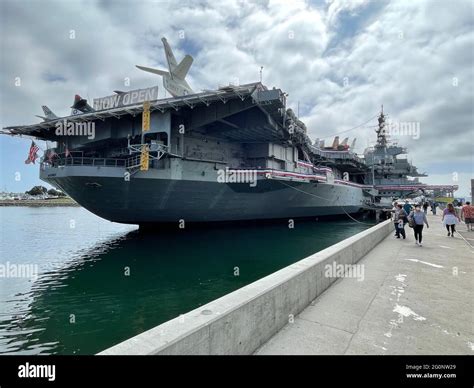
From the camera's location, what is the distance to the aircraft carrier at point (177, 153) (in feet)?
58.1

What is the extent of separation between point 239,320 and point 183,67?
73.6ft

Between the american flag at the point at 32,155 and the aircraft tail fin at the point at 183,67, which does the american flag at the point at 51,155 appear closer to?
the american flag at the point at 32,155

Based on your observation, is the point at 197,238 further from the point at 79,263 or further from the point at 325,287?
the point at 325,287

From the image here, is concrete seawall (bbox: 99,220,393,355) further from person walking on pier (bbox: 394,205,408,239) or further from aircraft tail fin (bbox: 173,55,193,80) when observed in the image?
aircraft tail fin (bbox: 173,55,193,80)

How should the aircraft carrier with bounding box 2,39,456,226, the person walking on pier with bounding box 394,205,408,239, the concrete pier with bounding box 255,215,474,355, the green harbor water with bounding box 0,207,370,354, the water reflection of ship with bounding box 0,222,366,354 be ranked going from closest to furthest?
the concrete pier with bounding box 255,215,474,355 → the water reflection of ship with bounding box 0,222,366,354 → the green harbor water with bounding box 0,207,370,354 → the person walking on pier with bounding box 394,205,408,239 → the aircraft carrier with bounding box 2,39,456,226

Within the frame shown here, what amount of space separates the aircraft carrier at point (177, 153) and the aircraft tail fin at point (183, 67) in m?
0.07

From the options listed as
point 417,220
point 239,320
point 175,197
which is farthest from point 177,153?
point 239,320

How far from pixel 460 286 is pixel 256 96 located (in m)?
15.6

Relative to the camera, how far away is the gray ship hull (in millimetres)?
18062

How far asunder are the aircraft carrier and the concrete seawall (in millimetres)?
14160

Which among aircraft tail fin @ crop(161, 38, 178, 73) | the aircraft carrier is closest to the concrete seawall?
the aircraft carrier

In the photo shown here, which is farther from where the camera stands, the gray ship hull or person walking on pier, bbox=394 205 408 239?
the gray ship hull

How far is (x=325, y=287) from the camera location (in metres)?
5.31
